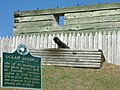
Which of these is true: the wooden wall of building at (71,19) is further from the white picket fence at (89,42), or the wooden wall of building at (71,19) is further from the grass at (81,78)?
the grass at (81,78)

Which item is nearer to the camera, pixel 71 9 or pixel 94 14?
pixel 94 14

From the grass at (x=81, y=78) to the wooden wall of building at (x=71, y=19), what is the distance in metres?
4.59

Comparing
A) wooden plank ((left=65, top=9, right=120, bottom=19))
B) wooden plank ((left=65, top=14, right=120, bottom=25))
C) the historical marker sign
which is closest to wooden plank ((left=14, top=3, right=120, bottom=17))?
wooden plank ((left=65, top=9, right=120, bottom=19))

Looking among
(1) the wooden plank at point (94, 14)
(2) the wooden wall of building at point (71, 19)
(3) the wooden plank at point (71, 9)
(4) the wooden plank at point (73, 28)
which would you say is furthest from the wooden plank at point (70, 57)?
(3) the wooden plank at point (71, 9)

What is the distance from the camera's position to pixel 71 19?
888 inches

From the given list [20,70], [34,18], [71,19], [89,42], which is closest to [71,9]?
[71,19]

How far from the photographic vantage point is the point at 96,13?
2200 centimetres

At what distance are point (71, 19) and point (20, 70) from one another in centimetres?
1296

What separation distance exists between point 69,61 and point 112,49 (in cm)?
211

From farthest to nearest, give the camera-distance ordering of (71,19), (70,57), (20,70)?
(71,19) → (70,57) → (20,70)

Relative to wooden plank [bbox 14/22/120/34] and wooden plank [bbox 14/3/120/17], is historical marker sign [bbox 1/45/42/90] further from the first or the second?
wooden plank [bbox 14/3/120/17]

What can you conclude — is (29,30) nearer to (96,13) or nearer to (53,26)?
(53,26)

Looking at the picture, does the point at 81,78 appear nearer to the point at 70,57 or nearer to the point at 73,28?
the point at 70,57

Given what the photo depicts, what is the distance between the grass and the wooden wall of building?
15.0 ft
